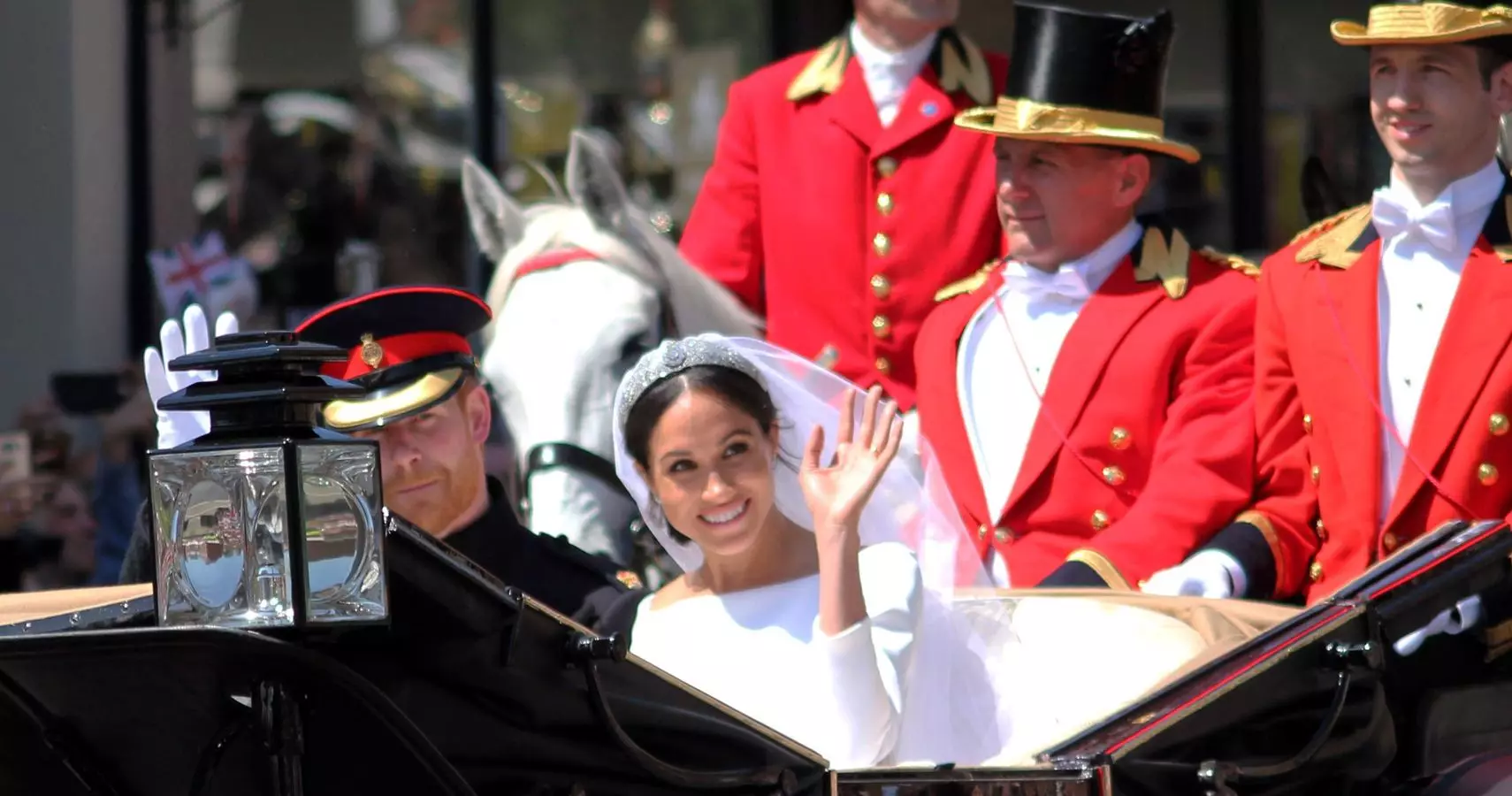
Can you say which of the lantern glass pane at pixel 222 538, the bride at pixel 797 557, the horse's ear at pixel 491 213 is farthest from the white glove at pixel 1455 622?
the horse's ear at pixel 491 213

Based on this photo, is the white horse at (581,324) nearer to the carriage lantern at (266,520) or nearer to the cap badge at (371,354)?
the cap badge at (371,354)

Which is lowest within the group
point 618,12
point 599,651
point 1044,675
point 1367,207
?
point 1044,675

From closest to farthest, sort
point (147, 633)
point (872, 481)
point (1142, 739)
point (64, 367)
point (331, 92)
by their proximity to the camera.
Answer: point (147, 633), point (1142, 739), point (872, 481), point (64, 367), point (331, 92)

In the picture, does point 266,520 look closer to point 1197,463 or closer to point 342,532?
point 342,532

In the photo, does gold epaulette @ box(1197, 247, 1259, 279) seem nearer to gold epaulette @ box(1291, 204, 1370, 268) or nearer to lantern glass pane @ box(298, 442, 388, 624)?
gold epaulette @ box(1291, 204, 1370, 268)

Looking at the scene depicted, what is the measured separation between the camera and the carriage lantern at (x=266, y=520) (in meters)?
1.80

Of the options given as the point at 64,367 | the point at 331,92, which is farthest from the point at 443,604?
the point at 331,92

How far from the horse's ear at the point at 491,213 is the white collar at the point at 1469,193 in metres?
1.79

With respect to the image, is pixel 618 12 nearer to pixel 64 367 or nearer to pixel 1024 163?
pixel 64 367

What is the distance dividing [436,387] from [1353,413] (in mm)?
1359

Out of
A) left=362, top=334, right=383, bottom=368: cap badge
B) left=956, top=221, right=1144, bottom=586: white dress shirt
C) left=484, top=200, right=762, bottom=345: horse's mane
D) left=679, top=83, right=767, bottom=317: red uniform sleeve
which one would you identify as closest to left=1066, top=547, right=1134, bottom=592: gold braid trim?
left=956, top=221, right=1144, bottom=586: white dress shirt

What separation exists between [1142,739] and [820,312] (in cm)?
203

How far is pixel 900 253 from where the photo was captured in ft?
13.5

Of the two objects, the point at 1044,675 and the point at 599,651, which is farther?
the point at 1044,675
